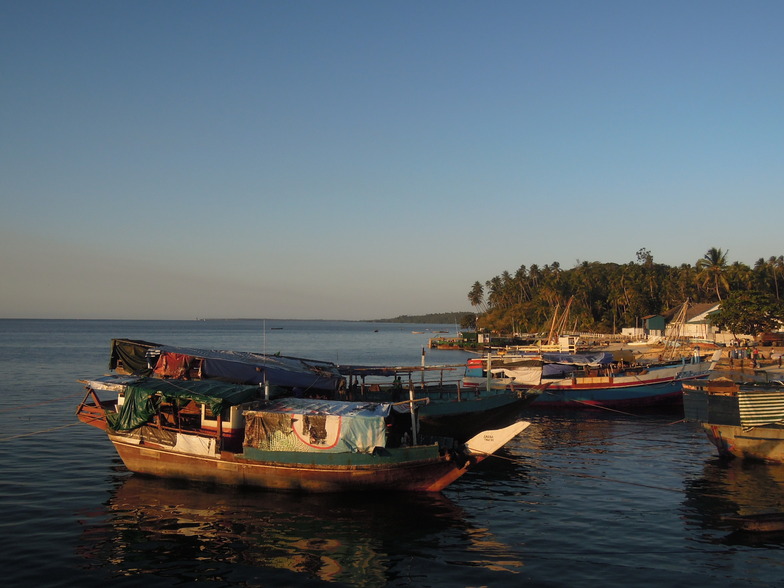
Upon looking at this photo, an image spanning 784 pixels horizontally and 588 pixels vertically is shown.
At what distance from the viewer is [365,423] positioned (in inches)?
716

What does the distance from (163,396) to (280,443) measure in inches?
197

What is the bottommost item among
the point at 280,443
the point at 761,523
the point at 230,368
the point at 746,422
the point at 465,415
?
the point at 761,523

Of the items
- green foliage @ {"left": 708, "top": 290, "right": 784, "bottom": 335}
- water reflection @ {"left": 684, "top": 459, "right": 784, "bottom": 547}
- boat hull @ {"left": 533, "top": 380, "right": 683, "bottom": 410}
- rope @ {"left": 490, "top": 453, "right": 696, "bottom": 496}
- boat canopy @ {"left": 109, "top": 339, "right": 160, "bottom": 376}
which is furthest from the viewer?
green foliage @ {"left": 708, "top": 290, "right": 784, "bottom": 335}

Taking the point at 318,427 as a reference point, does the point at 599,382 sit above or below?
below

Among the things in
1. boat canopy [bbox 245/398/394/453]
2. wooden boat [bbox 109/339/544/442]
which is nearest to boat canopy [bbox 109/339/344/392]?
wooden boat [bbox 109/339/544/442]

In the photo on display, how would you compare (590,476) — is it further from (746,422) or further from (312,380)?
(312,380)

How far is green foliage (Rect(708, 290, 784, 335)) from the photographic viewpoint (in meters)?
68.7

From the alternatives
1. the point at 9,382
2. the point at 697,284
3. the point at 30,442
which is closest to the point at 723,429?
the point at 30,442

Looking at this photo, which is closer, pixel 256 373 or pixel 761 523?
pixel 761 523

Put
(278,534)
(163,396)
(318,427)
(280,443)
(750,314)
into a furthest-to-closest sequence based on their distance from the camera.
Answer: (750,314) < (163,396) < (280,443) < (318,427) < (278,534)

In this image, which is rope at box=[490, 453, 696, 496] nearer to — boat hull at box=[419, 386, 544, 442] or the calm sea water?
the calm sea water

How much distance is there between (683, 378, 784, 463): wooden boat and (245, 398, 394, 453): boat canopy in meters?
12.9

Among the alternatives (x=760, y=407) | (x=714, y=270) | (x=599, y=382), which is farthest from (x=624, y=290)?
(x=760, y=407)

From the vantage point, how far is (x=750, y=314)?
226 feet
